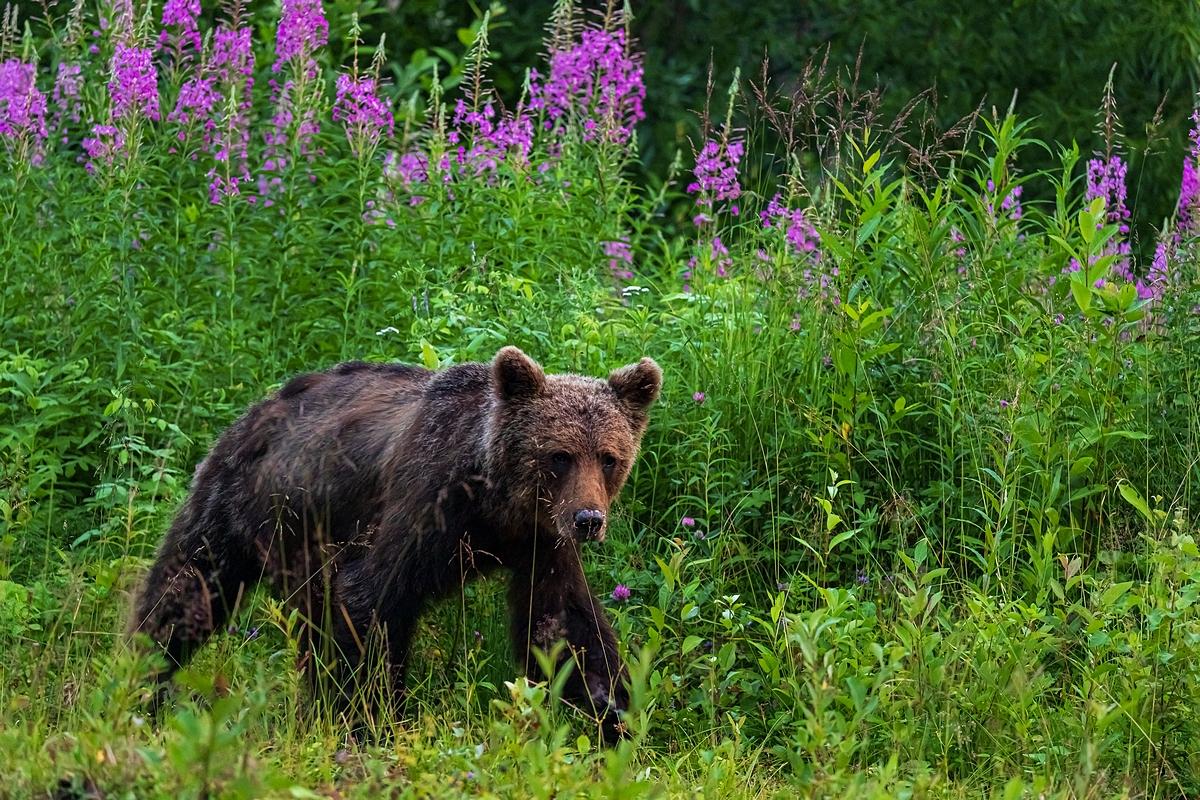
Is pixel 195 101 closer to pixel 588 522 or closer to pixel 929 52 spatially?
pixel 588 522

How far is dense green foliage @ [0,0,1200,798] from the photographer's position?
4.81 metres

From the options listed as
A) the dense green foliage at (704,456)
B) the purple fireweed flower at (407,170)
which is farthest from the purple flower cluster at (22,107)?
the purple fireweed flower at (407,170)

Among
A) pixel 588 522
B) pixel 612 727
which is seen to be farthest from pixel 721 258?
pixel 612 727

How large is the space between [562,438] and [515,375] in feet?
0.95

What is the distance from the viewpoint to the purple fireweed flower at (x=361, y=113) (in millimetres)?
7730

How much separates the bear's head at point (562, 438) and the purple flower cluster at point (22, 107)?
10.2 feet

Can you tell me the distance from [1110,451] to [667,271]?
279 cm

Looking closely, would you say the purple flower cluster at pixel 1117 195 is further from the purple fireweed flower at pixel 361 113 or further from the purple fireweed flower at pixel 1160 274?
the purple fireweed flower at pixel 361 113

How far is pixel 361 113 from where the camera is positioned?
7.75 m

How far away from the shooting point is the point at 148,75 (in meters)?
7.60

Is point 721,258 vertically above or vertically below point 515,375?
above

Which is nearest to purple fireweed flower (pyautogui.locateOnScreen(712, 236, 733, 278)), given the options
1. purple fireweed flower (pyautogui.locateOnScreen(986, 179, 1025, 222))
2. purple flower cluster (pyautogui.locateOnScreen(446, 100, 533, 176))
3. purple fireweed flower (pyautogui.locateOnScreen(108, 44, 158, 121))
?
purple flower cluster (pyautogui.locateOnScreen(446, 100, 533, 176))

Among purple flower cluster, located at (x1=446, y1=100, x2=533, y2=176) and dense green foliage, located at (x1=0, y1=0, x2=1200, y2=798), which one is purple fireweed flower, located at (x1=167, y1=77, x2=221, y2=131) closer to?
dense green foliage, located at (x1=0, y1=0, x2=1200, y2=798)

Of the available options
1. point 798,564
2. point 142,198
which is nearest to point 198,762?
point 798,564
